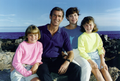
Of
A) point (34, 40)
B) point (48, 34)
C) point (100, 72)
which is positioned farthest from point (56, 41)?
point (100, 72)

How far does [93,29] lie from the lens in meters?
3.16

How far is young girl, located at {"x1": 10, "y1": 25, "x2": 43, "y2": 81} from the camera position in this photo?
2.31 meters

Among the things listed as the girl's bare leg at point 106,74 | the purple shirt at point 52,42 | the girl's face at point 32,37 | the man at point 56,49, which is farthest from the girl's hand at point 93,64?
the girl's face at point 32,37

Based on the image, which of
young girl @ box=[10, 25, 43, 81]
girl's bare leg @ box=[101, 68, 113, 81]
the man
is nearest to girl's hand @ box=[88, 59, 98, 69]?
girl's bare leg @ box=[101, 68, 113, 81]

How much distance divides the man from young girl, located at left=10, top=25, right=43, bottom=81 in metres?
0.20

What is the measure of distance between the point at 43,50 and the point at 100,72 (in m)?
1.53

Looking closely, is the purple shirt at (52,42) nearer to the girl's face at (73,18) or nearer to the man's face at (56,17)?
the man's face at (56,17)

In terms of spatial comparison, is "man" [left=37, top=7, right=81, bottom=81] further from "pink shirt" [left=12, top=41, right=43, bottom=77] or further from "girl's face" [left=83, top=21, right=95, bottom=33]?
"girl's face" [left=83, top=21, right=95, bottom=33]

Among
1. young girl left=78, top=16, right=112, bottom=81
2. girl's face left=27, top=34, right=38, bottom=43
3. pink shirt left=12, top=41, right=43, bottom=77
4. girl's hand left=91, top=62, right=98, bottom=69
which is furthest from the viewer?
young girl left=78, top=16, right=112, bottom=81

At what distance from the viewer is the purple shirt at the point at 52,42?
110 inches

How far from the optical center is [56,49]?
286cm

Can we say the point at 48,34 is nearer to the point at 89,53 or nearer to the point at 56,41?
the point at 56,41

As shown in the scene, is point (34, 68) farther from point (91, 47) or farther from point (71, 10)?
point (71, 10)

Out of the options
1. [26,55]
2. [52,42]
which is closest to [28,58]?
[26,55]
